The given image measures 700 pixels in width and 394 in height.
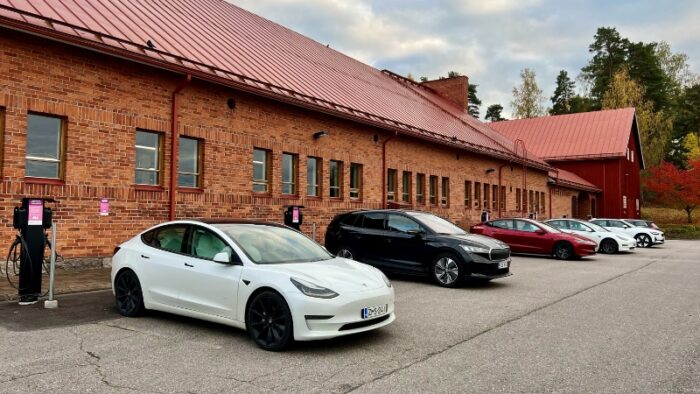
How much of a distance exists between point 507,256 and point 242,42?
37.0ft

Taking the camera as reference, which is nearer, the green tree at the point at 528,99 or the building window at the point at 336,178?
the building window at the point at 336,178

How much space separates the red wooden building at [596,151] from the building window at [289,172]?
32055mm

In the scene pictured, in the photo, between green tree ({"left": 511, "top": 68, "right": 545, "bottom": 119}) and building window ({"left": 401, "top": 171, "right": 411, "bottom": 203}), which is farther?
green tree ({"left": 511, "top": 68, "right": 545, "bottom": 119})

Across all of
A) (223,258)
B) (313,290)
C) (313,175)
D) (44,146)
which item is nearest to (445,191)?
(313,175)

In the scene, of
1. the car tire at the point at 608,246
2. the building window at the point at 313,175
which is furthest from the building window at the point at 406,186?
the car tire at the point at 608,246

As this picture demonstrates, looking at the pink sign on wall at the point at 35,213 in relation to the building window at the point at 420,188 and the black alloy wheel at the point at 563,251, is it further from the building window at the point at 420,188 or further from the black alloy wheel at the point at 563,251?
the building window at the point at 420,188

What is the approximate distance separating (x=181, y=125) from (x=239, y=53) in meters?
4.51

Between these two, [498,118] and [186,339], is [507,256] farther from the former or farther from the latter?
[498,118]

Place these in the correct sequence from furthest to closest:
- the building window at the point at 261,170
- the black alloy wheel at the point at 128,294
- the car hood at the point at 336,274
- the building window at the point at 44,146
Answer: the building window at the point at 261,170, the building window at the point at 44,146, the black alloy wheel at the point at 128,294, the car hood at the point at 336,274

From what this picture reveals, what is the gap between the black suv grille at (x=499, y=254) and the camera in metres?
10.5

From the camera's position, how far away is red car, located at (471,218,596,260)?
57.2 ft

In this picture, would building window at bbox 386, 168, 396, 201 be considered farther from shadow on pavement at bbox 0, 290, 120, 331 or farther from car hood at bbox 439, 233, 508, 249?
shadow on pavement at bbox 0, 290, 120, 331

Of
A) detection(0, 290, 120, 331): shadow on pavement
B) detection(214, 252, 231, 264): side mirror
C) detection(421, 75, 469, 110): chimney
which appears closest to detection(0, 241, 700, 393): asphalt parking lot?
detection(0, 290, 120, 331): shadow on pavement

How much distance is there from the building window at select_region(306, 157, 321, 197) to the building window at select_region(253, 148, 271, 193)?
1.73 metres
